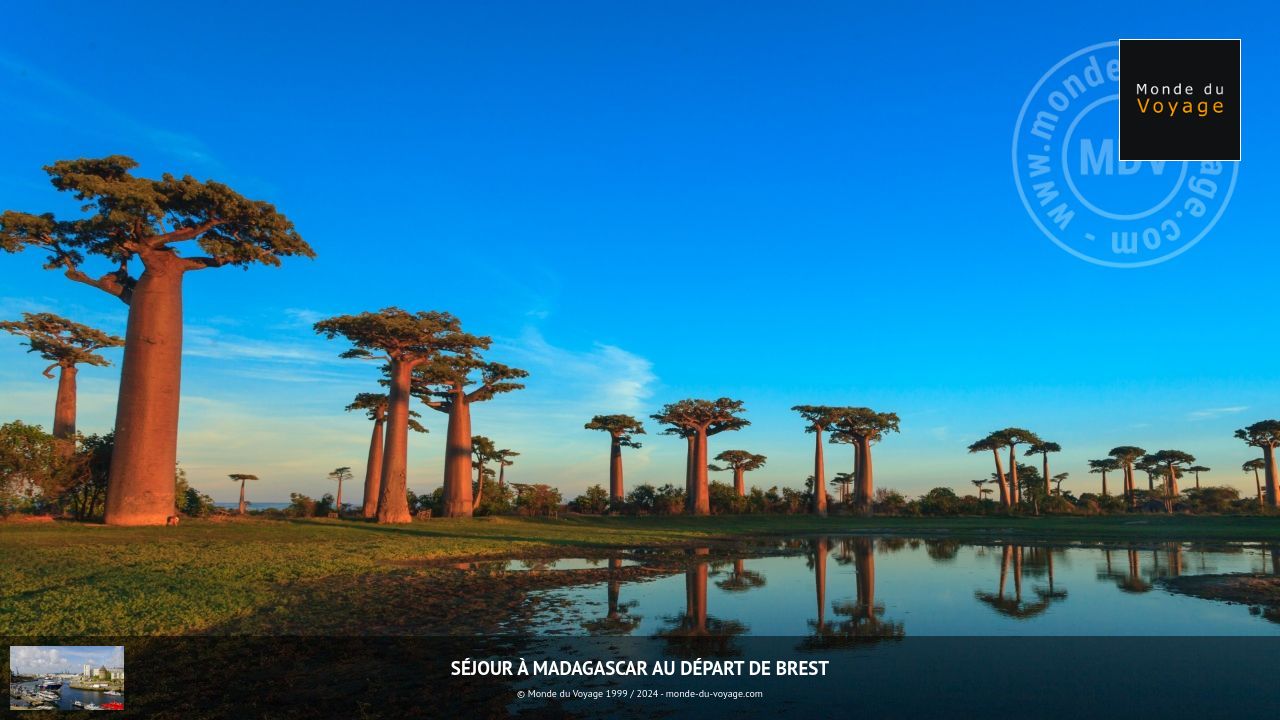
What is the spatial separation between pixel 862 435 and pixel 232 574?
57659mm

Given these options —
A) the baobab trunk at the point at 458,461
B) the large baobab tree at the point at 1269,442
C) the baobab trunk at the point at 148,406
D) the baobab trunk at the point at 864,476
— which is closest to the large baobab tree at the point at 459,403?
the baobab trunk at the point at 458,461

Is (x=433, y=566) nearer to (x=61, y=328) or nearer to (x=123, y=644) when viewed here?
(x=123, y=644)

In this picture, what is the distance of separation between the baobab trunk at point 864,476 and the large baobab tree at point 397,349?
128 ft

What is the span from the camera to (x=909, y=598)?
48.0 ft

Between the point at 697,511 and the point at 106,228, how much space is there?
43.9m

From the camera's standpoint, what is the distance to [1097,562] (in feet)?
73.0

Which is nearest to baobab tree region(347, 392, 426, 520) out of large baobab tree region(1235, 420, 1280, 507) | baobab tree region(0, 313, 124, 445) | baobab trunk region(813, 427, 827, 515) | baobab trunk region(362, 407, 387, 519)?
baobab trunk region(362, 407, 387, 519)

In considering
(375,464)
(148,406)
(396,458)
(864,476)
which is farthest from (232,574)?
(864,476)

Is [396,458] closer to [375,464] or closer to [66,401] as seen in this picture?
[375,464]

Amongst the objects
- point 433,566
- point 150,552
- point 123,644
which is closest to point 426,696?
point 123,644

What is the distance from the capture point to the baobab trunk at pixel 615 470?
2527 inches

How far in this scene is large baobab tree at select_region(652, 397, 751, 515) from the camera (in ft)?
199

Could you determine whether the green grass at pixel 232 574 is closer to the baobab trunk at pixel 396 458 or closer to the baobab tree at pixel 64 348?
the baobab trunk at pixel 396 458

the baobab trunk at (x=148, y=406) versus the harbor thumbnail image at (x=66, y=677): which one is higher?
the baobab trunk at (x=148, y=406)
